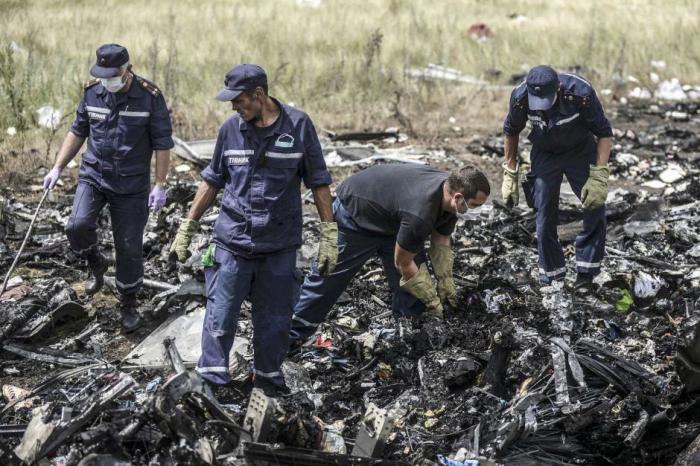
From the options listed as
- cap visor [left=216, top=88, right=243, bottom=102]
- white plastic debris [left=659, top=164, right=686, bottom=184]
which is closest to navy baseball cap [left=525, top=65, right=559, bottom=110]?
cap visor [left=216, top=88, right=243, bottom=102]

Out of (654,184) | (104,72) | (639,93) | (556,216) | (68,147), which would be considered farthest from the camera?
(639,93)

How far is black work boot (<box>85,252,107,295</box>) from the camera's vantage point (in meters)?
6.31

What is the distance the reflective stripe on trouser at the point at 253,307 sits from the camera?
4.57 m

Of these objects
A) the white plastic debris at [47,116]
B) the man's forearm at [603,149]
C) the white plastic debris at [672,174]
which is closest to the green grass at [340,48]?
the white plastic debris at [47,116]

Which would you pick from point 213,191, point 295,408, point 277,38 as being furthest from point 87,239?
point 277,38

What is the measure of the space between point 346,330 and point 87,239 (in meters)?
1.97

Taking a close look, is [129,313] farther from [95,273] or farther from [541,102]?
[541,102]

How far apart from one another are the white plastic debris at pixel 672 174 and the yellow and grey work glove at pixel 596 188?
4229 millimetres

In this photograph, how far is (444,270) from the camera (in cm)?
563

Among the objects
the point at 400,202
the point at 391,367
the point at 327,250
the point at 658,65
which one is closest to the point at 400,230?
the point at 400,202

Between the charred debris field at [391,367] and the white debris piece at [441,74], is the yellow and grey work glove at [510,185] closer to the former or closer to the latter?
the charred debris field at [391,367]

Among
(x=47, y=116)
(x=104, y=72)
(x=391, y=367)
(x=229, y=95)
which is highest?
(x=229, y=95)

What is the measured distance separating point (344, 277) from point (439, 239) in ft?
2.23

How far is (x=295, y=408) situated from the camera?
4504mm
